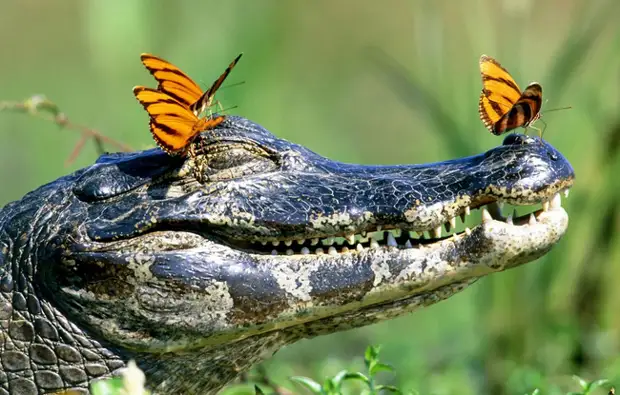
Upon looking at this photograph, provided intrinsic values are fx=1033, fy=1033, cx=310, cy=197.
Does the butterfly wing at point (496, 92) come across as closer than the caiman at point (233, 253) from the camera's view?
No

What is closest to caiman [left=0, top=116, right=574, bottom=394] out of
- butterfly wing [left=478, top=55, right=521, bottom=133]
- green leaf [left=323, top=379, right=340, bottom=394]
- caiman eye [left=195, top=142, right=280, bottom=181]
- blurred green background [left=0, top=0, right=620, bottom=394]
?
caiman eye [left=195, top=142, right=280, bottom=181]

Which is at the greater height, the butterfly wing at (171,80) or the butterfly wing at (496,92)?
the butterfly wing at (171,80)

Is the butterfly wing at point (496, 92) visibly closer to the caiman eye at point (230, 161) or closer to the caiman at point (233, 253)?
the caiman at point (233, 253)

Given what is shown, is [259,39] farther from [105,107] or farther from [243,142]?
[243,142]

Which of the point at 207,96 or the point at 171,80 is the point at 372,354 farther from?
the point at 171,80

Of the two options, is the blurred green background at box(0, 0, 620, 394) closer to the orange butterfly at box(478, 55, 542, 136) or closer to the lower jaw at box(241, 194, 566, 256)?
the lower jaw at box(241, 194, 566, 256)

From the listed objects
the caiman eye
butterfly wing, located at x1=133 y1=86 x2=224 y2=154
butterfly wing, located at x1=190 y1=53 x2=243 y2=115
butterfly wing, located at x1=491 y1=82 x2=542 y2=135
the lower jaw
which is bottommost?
the lower jaw

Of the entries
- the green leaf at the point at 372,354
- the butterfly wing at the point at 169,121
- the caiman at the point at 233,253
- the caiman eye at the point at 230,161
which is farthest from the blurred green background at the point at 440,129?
the butterfly wing at the point at 169,121

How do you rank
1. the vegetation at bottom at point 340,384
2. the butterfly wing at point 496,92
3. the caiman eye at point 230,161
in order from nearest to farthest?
the vegetation at bottom at point 340,384, the butterfly wing at point 496,92, the caiman eye at point 230,161
